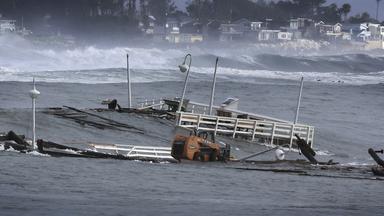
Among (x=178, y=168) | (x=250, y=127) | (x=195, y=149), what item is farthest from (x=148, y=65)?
(x=178, y=168)

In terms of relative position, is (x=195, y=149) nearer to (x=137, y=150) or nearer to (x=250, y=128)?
(x=137, y=150)

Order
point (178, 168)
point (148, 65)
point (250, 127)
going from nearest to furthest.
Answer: point (178, 168)
point (250, 127)
point (148, 65)

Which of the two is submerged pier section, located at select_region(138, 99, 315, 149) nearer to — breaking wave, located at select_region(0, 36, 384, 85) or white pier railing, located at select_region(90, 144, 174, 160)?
white pier railing, located at select_region(90, 144, 174, 160)

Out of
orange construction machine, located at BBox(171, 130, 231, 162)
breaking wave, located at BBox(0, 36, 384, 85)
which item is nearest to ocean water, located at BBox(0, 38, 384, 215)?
orange construction machine, located at BBox(171, 130, 231, 162)

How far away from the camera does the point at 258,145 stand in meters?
42.3

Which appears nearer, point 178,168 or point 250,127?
point 178,168

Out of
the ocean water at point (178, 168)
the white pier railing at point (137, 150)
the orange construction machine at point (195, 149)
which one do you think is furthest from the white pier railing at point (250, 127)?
the orange construction machine at point (195, 149)

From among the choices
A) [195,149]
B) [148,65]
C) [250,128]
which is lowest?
[148,65]

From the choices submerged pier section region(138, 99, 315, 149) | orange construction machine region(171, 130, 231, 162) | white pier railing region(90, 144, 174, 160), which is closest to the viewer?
orange construction machine region(171, 130, 231, 162)

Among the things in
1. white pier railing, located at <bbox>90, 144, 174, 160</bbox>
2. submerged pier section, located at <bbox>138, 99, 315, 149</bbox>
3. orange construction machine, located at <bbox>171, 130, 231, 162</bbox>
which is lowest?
submerged pier section, located at <bbox>138, 99, 315, 149</bbox>

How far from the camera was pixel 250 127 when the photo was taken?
43344mm

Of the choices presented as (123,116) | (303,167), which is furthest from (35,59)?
(303,167)

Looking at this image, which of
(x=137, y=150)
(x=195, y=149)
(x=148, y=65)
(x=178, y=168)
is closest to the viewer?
A: (x=178, y=168)

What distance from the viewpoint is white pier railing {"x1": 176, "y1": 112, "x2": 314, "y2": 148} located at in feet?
141
